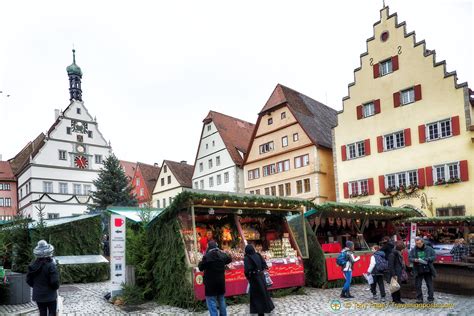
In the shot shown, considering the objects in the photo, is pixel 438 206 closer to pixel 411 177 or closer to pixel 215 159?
pixel 411 177

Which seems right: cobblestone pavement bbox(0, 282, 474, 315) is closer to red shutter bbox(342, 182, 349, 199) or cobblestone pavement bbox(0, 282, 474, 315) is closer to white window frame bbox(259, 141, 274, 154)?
red shutter bbox(342, 182, 349, 199)

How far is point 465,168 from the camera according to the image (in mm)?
25516

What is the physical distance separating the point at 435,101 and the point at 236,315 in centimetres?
2158

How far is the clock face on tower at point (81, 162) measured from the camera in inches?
1828

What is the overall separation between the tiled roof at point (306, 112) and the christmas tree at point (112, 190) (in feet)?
40.6

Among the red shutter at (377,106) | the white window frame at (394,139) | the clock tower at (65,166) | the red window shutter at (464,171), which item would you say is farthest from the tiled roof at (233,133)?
the red window shutter at (464,171)

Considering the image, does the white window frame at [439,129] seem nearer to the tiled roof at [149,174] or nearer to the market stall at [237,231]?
the market stall at [237,231]

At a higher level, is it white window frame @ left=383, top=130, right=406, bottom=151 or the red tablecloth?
white window frame @ left=383, top=130, right=406, bottom=151

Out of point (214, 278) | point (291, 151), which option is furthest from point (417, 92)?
point (214, 278)

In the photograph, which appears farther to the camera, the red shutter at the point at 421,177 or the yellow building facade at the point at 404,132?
the red shutter at the point at 421,177

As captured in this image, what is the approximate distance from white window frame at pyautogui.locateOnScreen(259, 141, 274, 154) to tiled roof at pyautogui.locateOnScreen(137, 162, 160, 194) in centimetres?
1991

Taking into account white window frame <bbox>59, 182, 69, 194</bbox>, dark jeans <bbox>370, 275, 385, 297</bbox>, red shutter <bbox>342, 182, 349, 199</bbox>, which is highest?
white window frame <bbox>59, 182, 69, 194</bbox>

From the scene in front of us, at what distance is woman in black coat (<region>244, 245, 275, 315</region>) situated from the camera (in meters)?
8.90

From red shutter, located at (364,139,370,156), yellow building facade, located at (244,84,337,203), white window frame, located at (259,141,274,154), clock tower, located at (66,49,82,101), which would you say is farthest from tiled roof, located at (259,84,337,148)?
clock tower, located at (66,49,82,101)
